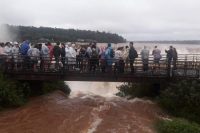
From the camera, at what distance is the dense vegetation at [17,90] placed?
2062 centimetres

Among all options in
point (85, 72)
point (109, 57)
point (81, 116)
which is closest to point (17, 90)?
point (85, 72)

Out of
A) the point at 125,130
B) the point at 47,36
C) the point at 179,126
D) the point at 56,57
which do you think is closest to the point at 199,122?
the point at 179,126

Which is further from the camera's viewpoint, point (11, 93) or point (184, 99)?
point (11, 93)

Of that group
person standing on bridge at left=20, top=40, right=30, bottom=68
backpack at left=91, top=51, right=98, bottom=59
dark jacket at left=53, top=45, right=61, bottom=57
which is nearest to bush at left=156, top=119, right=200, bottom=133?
backpack at left=91, top=51, right=98, bottom=59

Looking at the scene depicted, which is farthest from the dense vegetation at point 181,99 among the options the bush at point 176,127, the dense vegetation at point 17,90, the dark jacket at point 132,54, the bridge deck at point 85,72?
the dense vegetation at point 17,90

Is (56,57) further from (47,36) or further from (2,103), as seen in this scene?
(47,36)

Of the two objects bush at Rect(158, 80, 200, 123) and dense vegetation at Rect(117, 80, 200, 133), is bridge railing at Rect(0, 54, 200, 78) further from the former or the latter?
bush at Rect(158, 80, 200, 123)

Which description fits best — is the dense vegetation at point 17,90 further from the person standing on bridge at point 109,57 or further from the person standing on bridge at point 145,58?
the person standing on bridge at point 145,58

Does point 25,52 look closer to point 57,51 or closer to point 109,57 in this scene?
point 57,51

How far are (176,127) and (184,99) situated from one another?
3152 millimetres

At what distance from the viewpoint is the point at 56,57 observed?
72.3 ft

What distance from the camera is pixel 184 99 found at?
67.7ft

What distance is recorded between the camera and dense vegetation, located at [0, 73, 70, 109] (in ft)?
67.7

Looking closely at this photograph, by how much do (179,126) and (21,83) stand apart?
8.10 meters
